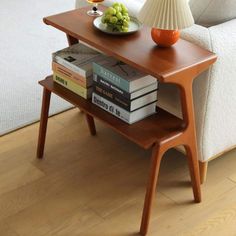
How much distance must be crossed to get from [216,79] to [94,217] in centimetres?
67

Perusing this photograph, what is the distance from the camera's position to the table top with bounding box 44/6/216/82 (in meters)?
1.60

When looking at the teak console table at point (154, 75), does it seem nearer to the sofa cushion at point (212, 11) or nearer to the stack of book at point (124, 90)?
the stack of book at point (124, 90)

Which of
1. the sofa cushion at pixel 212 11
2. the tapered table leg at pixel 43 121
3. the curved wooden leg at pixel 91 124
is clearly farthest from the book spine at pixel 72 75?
the sofa cushion at pixel 212 11

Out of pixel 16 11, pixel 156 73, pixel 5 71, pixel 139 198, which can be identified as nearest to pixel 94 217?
pixel 139 198

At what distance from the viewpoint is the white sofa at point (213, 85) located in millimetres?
1762

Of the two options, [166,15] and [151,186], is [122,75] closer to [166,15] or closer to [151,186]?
[166,15]

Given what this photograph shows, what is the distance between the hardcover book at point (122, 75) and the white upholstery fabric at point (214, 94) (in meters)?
0.18

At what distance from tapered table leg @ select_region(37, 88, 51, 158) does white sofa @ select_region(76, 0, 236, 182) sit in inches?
17.9

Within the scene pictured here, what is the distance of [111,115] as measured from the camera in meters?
1.82

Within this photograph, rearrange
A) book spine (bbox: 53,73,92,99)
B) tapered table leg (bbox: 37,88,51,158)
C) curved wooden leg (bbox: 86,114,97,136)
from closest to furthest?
book spine (bbox: 53,73,92,99), tapered table leg (bbox: 37,88,51,158), curved wooden leg (bbox: 86,114,97,136)

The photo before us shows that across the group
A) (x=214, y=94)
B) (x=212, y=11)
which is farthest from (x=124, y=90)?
(x=212, y=11)

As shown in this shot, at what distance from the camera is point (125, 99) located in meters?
1.75

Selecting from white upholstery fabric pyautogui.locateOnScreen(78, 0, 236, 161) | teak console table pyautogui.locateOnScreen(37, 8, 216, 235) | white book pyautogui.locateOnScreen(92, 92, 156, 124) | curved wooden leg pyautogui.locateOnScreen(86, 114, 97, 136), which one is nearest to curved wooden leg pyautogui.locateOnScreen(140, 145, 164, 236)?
teak console table pyautogui.locateOnScreen(37, 8, 216, 235)

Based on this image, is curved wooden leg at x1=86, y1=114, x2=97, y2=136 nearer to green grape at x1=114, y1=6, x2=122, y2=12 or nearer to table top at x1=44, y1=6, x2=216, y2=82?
table top at x1=44, y1=6, x2=216, y2=82
